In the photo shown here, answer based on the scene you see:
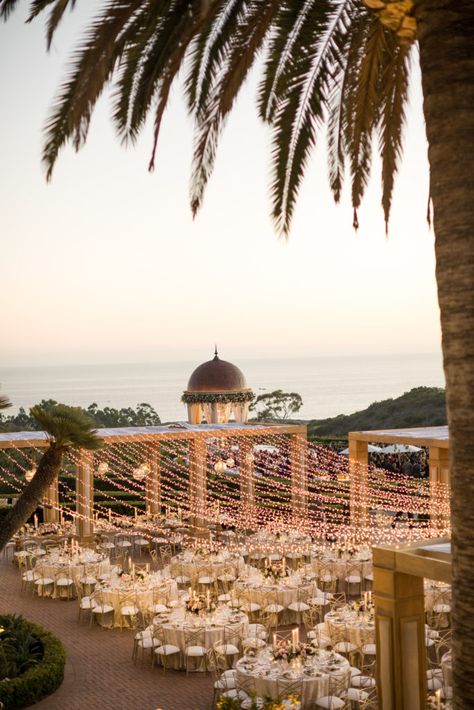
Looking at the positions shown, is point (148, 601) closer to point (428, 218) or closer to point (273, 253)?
point (273, 253)

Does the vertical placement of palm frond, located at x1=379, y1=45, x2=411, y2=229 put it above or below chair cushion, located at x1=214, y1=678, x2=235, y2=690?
above

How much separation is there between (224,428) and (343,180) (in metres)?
16.1

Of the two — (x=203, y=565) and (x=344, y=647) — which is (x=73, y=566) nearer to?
(x=203, y=565)

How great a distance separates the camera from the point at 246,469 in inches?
990

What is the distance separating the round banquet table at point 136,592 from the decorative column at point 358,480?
774 centimetres

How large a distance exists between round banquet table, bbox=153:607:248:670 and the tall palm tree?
7547mm

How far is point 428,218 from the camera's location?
8.00 meters

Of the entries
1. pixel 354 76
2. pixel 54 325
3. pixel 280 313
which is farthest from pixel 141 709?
pixel 280 313

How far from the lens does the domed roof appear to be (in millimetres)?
29344

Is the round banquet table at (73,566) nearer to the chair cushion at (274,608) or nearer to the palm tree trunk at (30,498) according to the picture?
the chair cushion at (274,608)

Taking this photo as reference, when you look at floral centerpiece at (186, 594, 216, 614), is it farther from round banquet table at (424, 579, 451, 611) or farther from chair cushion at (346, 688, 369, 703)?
round banquet table at (424, 579, 451, 611)

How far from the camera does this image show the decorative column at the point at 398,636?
865cm

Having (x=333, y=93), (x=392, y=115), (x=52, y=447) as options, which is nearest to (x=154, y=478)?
(x=52, y=447)

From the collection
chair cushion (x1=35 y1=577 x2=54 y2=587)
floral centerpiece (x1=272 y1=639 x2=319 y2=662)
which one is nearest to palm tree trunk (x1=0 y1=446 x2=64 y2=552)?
floral centerpiece (x1=272 y1=639 x2=319 y2=662)
